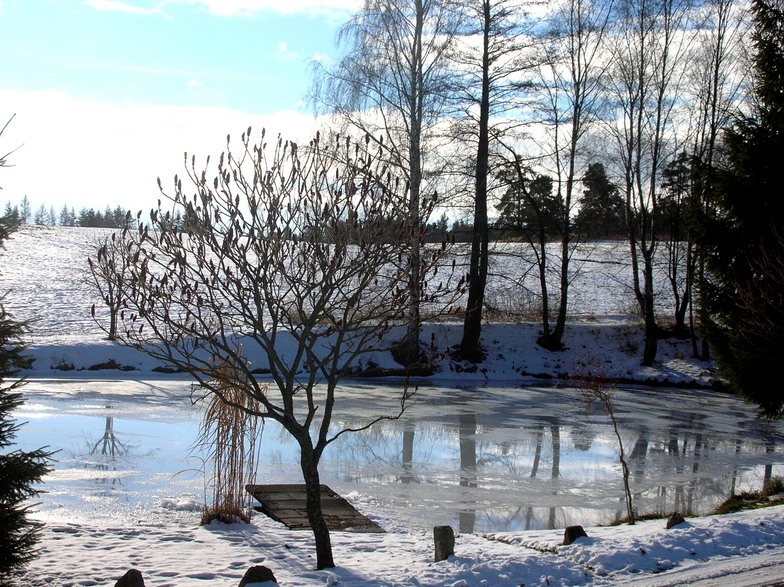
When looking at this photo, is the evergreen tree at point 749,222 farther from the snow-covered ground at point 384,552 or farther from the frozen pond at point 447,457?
the snow-covered ground at point 384,552

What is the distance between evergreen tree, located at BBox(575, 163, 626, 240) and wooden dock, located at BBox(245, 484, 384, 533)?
19.8 meters

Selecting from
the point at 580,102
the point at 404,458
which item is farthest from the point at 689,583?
the point at 580,102

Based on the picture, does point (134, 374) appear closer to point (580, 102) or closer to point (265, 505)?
point (265, 505)

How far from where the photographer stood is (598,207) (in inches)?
1192

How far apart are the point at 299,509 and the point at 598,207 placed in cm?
2330

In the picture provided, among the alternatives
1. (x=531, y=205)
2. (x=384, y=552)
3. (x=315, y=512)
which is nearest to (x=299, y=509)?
(x=384, y=552)

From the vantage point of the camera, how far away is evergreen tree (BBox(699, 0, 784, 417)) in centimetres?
1310

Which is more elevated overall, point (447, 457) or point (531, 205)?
point (531, 205)

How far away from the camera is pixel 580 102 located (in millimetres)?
26922

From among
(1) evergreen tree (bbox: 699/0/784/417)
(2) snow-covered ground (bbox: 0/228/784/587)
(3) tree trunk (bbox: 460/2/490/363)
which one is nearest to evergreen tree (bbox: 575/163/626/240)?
(3) tree trunk (bbox: 460/2/490/363)

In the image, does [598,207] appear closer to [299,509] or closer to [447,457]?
[447,457]

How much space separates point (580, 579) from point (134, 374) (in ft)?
62.6

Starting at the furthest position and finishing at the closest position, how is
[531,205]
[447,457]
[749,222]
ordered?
[531,205]
[749,222]
[447,457]

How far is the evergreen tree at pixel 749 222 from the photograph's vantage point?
516 inches
